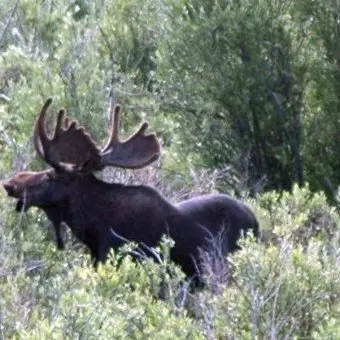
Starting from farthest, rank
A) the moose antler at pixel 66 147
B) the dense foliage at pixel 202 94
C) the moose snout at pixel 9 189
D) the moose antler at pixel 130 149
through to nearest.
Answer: the dense foliage at pixel 202 94 < the moose antler at pixel 130 149 < the moose antler at pixel 66 147 < the moose snout at pixel 9 189

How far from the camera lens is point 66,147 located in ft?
32.3

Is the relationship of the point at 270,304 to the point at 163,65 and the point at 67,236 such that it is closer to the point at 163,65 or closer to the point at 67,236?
the point at 67,236

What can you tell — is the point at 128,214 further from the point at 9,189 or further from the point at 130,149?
the point at 9,189

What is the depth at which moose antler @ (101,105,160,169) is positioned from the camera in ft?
32.6

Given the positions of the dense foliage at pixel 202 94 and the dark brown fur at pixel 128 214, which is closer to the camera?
the dark brown fur at pixel 128 214

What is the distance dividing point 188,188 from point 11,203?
9.35ft

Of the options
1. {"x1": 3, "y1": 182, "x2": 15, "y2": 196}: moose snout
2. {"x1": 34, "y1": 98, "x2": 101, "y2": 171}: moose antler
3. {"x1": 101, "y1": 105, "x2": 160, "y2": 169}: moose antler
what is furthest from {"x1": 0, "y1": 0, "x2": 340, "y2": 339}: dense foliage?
{"x1": 101, "y1": 105, "x2": 160, "y2": 169}: moose antler

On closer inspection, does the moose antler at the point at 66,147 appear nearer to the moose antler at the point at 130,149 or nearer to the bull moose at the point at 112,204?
the bull moose at the point at 112,204

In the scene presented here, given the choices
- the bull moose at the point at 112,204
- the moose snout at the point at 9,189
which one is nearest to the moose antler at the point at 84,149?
the bull moose at the point at 112,204

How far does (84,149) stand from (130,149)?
317 mm

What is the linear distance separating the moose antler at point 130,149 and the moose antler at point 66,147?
11cm

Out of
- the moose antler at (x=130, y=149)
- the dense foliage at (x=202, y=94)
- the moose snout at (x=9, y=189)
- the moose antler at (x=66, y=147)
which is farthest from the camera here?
the dense foliage at (x=202, y=94)

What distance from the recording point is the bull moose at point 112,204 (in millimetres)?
9617

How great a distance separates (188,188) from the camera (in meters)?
12.4
